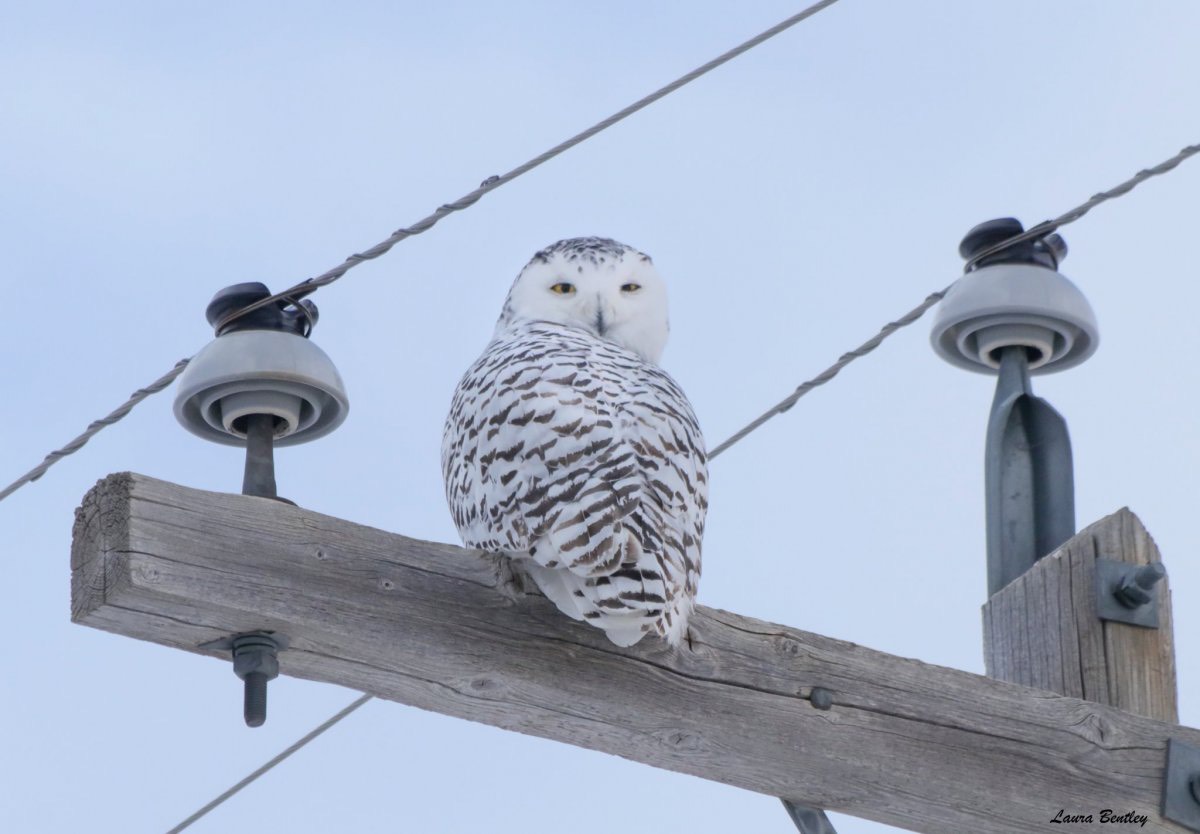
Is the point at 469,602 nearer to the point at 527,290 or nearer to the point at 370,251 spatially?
the point at 370,251

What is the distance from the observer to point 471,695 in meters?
3.42

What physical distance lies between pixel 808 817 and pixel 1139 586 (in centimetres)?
85

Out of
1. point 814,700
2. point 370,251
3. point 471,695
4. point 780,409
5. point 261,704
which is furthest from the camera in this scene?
point 780,409

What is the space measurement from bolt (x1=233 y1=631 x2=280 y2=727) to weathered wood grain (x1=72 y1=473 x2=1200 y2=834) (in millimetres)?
29

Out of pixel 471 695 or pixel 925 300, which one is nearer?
pixel 471 695

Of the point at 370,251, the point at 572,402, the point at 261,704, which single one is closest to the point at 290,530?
the point at 261,704

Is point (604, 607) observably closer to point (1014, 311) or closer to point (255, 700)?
point (255, 700)

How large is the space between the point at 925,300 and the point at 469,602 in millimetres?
1769

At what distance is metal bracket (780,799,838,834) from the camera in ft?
12.2

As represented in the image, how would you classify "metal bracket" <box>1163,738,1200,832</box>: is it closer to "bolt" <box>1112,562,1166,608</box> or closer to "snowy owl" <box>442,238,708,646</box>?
"bolt" <box>1112,562,1166,608</box>

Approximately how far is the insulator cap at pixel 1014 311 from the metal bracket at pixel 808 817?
3.90 feet
